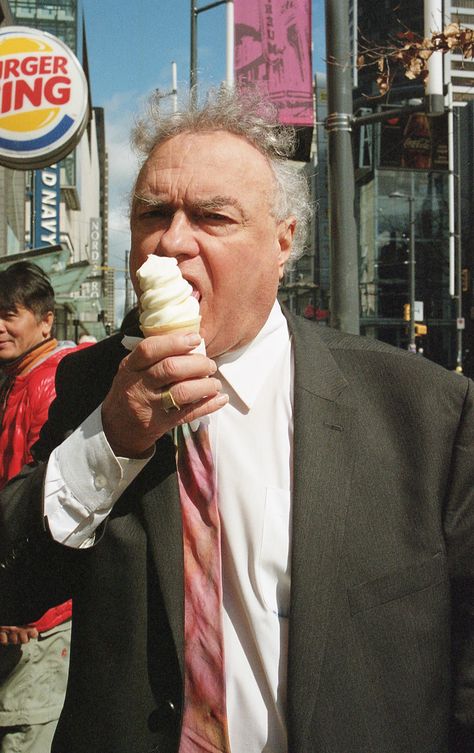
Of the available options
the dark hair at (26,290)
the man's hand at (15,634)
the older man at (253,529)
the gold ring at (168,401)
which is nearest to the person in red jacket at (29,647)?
the man's hand at (15,634)

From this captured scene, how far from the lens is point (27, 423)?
130 inches

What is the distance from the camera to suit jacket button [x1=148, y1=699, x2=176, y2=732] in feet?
4.98

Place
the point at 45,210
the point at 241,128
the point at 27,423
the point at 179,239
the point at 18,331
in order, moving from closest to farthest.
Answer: the point at 179,239, the point at 241,128, the point at 27,423, the point at 18,331, the point at 45,210

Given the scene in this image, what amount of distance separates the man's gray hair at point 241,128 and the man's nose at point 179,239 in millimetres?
292

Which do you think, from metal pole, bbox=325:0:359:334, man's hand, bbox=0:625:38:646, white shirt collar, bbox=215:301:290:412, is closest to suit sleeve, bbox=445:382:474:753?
white shirt collar, bbox=215:301:290:412

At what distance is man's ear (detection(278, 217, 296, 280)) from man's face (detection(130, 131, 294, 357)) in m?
0.11

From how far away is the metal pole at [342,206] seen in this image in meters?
5.00

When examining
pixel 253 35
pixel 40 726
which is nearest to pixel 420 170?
pixel 253 35

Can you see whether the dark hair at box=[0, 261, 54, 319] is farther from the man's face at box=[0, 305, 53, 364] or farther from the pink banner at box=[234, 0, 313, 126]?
the pink banner at box=[234, 0, 313, 126]

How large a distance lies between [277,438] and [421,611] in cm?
57

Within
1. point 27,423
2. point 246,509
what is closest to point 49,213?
point 27,423

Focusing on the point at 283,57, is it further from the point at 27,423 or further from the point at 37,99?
the point at 27,423

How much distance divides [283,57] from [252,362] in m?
4.38

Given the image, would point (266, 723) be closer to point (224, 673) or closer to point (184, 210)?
point (224, 673)
